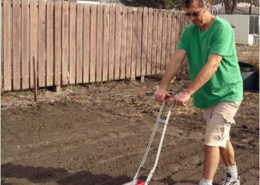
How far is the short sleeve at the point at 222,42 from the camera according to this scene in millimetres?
4094

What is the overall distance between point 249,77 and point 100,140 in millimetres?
6318

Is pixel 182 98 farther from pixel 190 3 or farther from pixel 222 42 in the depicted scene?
pixel 190 3

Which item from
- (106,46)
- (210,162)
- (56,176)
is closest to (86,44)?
(106,46)

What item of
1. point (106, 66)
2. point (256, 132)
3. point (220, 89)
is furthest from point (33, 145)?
point (106, 66)

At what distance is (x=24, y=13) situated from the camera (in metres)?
9.55

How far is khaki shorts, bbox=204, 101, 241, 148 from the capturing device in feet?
14.2

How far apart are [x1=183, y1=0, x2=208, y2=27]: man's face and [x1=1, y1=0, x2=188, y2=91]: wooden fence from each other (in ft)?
19.8

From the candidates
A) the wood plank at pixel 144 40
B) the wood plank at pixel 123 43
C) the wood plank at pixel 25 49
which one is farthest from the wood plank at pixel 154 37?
the wood plank at pixel 25 49

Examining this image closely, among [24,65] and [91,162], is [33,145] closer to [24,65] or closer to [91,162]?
[91,162]

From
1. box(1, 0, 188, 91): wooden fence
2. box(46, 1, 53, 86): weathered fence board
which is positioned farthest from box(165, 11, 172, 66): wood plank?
box(46, 1, 53, 86): weathered fence board

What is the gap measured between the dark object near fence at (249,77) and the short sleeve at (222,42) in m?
7.59

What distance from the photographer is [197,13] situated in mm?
4109

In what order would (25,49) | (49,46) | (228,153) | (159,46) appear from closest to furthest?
(228,153) < (25,49) < (49,46) < (159,46)

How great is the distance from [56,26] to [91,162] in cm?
540
